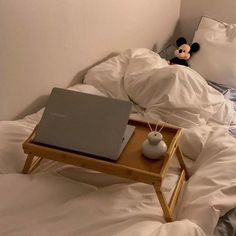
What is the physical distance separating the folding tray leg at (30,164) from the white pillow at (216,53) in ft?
4.03

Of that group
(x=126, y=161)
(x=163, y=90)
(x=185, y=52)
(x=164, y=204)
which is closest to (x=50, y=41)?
(x=163, y=90)

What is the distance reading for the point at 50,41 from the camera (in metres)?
1.50

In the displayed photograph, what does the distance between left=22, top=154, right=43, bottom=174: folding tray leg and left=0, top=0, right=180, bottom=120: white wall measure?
0.28 meters

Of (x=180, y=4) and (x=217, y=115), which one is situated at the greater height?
(x=180, y=4)

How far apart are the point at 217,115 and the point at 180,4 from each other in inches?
46.9

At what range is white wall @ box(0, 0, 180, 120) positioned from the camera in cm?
132

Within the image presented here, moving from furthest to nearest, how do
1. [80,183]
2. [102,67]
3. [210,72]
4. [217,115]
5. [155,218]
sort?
[210,72] → [102,67] → [217,115] → [80,183] → [155,218]

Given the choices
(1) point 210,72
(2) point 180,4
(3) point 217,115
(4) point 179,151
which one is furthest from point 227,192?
(2) point 180,4

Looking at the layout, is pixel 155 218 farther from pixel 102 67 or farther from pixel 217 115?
pixel 102 67

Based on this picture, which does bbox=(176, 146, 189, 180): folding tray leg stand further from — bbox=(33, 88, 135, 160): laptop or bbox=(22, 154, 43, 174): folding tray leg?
bbox=(22, 154, 43, 174): folding tray leg

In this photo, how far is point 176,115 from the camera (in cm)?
147

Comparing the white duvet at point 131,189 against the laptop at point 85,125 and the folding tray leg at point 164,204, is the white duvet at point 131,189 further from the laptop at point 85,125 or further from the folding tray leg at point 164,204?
the laptop at point 85,125

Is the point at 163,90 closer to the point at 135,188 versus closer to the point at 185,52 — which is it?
the point at 135,188

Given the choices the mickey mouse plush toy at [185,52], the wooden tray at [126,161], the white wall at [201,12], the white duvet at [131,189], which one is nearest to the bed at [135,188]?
the white duvet at [131,189]
